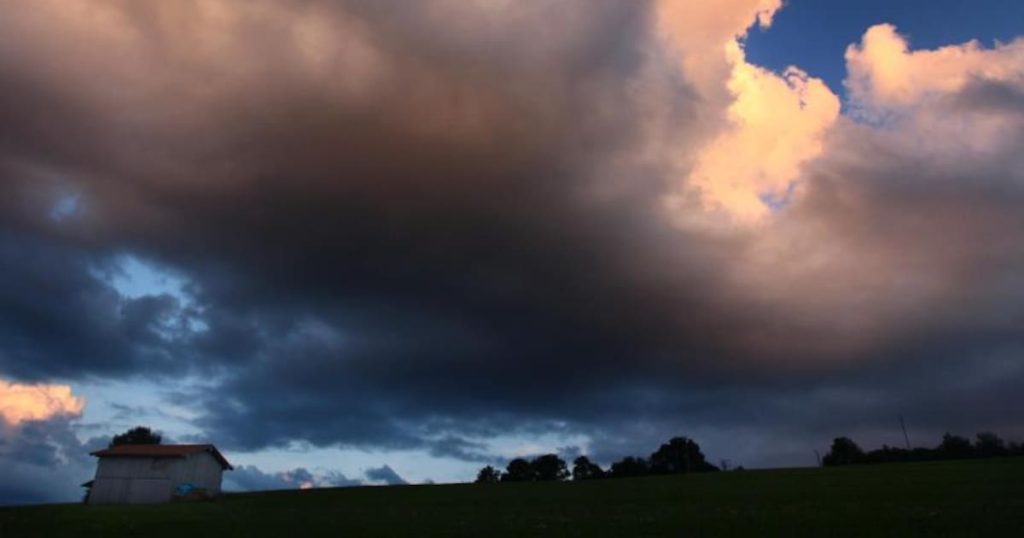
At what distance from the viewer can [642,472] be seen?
173m

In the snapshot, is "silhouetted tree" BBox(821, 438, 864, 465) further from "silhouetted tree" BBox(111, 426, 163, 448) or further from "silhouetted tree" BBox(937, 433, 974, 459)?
"silhouetted tree" BBox(111, 426, 163, 448)

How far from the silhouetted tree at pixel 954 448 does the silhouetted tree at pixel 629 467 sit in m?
67.1

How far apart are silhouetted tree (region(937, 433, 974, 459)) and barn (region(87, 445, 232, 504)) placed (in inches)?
5989

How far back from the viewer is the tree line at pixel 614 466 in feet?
578

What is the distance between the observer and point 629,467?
178 metres

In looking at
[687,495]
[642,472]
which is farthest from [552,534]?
[642,472]

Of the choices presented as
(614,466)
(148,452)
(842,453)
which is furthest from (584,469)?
(148,452)

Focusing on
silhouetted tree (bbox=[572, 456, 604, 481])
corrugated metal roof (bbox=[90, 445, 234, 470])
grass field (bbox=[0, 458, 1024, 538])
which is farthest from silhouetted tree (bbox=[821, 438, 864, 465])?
corrugated metal roof (bbox=[90, 445, 234, 470])

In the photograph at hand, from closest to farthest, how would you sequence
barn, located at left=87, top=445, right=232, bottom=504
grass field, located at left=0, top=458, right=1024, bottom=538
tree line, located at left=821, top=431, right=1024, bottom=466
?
1. grass field, located at left=0, top=458, right=1024, bottom=538
2. barn, located at left=87, top=445, right=232, bottom=504
3. tree line, located at left=821, top=431, right=1024, bottom=466

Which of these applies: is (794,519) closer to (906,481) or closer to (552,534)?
(552,534)

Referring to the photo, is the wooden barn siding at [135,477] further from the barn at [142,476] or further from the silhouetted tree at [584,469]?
the silhouetted tree at [584,469]

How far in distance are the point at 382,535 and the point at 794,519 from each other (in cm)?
2044

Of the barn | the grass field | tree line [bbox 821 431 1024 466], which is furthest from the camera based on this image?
tree line [bbox 821 431 1024 466]

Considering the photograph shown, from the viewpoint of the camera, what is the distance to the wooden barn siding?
86375 mm
